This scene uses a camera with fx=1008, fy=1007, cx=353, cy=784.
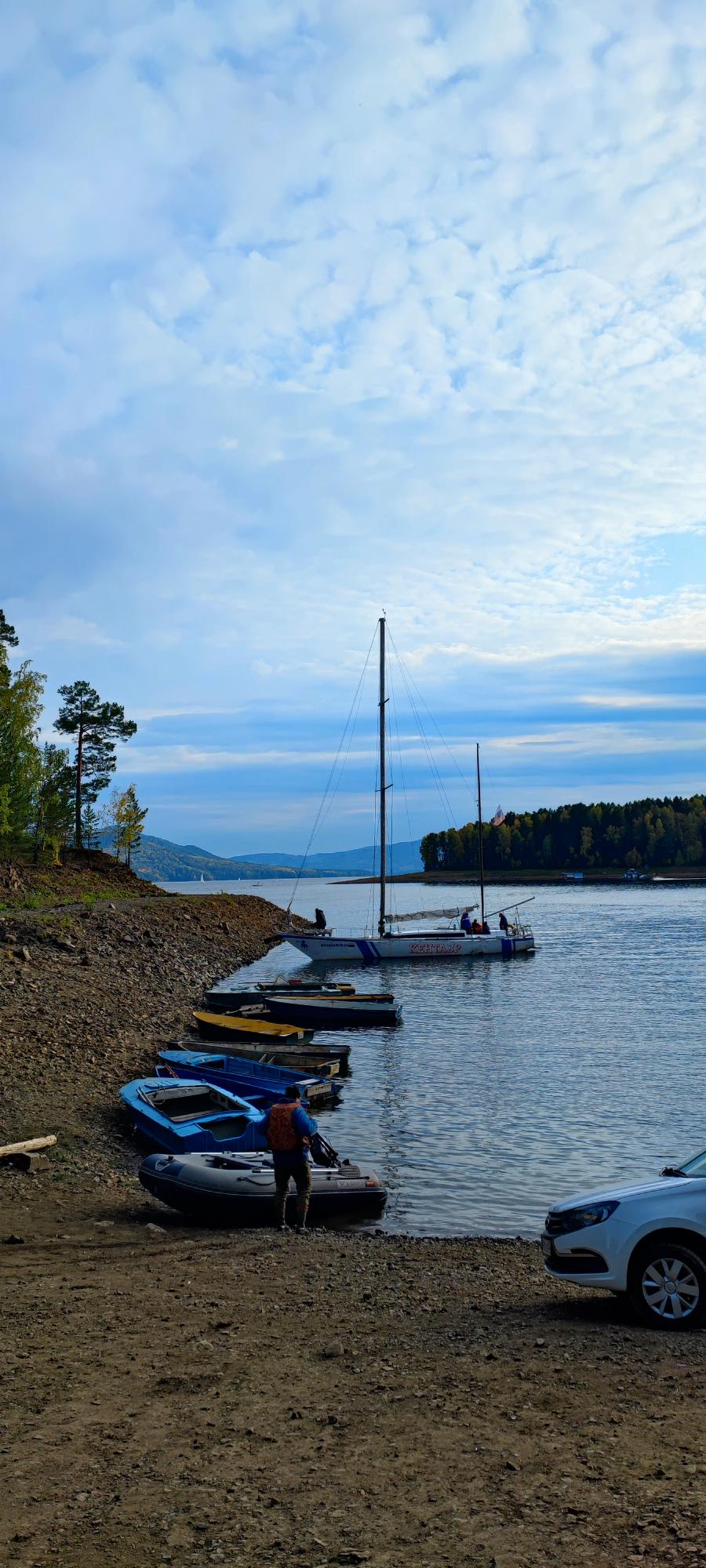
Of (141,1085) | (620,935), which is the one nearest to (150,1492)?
(141,1085)

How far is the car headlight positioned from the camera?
9.51m

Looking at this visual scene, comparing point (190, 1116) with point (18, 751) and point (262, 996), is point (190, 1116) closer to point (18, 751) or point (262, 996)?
A: point (262, 996)

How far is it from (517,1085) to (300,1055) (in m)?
6.19

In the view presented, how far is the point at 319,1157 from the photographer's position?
17.1m

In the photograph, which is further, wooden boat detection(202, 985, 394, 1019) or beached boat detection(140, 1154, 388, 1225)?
wooden boat detection(202, 985, 394, 1019)

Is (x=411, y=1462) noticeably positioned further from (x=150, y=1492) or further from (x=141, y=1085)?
(x=141, y=1085)

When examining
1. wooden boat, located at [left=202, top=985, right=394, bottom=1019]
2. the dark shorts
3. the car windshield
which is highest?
the car windshield

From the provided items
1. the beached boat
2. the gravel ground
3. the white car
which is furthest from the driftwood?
the white car

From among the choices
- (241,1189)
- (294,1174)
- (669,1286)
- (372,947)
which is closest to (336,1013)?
(372,947)

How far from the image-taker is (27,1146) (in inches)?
656

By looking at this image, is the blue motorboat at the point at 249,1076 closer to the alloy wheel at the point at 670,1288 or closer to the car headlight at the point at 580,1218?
the car headlight at the point at 580,1218

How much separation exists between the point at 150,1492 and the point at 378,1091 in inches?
811

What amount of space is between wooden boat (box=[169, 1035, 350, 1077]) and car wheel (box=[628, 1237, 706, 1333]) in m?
18.8

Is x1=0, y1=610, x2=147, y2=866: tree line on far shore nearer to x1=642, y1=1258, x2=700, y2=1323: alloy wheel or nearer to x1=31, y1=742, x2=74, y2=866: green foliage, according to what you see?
x1=31, y1=742, x2=74, y2=866: green foliage
